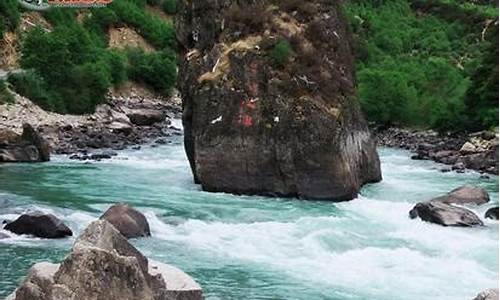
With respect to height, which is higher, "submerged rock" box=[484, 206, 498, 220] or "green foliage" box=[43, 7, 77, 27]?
"green foliage" box=[43, 7, 77, 27]

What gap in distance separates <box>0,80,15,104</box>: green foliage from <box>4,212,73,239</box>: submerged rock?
928 inches

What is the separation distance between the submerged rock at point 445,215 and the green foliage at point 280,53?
6.76m

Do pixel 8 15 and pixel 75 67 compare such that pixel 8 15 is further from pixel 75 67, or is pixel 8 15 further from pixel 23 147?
pixel 23 147

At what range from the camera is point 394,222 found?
64.3 feet

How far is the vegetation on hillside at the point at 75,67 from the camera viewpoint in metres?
42.9

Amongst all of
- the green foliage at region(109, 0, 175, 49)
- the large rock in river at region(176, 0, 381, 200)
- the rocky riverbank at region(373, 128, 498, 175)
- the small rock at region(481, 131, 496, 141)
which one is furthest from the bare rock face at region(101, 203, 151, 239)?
the green foliage at region(109, 0, 175, 49)

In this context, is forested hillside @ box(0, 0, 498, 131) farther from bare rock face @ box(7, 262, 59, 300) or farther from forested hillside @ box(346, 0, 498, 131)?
bare rock face @ box(7, 262, 59, 300)

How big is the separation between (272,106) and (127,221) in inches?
323

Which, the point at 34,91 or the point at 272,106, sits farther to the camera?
the point at 34,91

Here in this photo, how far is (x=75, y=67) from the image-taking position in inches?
1800

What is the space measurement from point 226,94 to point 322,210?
5.21 meters

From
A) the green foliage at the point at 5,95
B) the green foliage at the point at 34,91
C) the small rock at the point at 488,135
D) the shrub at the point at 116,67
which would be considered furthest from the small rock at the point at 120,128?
the small rock at the point at 488,135

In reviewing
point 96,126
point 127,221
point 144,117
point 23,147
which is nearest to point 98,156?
point 23,147

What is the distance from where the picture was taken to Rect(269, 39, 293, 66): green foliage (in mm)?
23797
